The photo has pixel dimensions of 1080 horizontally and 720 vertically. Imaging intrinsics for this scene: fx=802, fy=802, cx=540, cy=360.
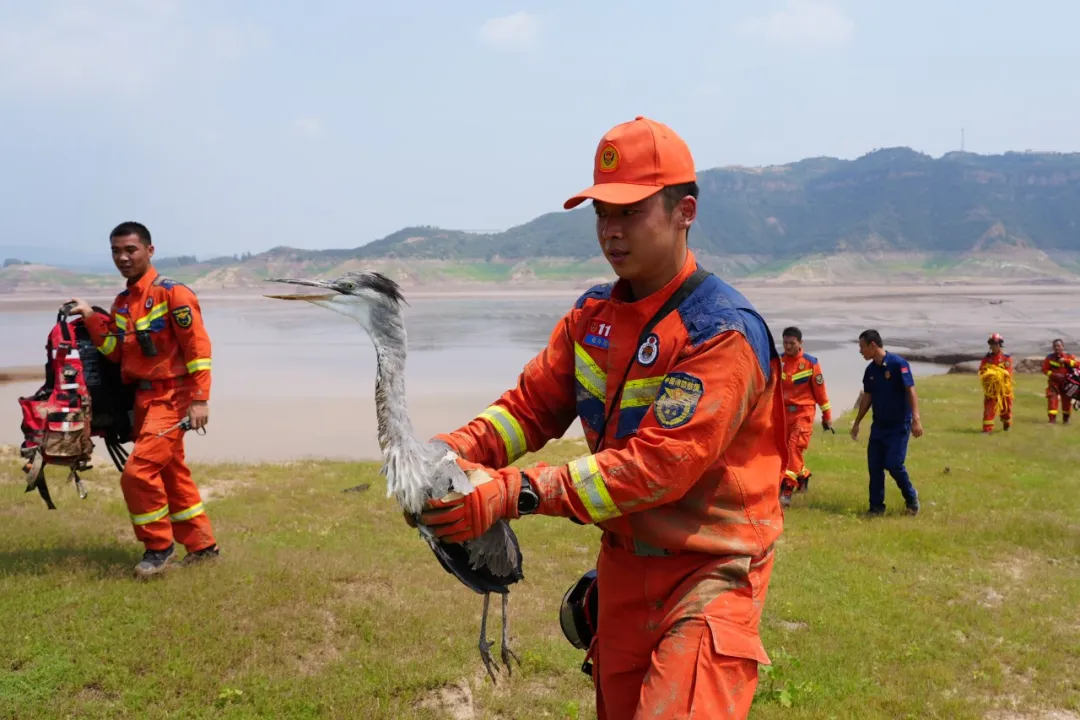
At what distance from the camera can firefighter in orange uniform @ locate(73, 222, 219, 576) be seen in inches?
260

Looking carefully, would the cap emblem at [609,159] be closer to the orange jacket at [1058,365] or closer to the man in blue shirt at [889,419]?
the man in blue shirt at [889,419]

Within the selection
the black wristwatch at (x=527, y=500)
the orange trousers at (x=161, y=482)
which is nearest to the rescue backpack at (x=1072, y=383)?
the orange trousers at (x=161, y=482)

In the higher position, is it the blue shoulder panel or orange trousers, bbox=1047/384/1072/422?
the blue shoulder panel

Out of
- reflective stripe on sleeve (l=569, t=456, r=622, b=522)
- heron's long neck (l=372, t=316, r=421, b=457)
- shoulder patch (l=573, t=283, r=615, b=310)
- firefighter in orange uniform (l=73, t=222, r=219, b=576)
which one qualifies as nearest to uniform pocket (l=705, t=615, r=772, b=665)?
reflective stripe on sleeve (l=569, t=456, r=622, b=522)

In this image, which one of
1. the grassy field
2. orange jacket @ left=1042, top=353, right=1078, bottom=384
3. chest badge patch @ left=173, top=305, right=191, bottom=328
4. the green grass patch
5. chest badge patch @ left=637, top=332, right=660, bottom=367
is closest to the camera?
chest badge patch @ left=637, top=332, right=660, bottom=367

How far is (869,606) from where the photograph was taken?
660cm

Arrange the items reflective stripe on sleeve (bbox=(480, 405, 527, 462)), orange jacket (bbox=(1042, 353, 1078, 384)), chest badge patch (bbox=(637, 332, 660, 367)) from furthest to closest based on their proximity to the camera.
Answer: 1. orange jacket (bbox=(1042, 353, 1078, 384))
2. reflective stripe on sleeve (bbox=(480, 405, 527, 462))
3. chest badge patch (bbox=(637, 332, 660, 367))

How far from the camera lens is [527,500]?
8.54ft

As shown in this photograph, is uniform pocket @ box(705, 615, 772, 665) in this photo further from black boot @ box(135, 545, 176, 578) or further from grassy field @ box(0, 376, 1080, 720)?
black boot @ box(135, 545, 176, 578)

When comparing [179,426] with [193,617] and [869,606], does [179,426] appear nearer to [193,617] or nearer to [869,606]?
[193,617]

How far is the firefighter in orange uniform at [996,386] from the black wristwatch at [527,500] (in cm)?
1511

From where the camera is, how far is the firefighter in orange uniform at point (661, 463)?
8.32 ft

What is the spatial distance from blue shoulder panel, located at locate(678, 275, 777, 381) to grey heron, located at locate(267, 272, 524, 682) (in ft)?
3.03

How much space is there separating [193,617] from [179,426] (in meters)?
1.75
